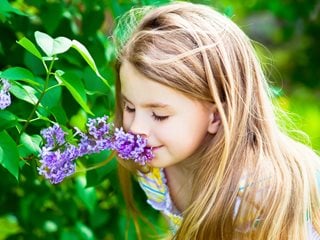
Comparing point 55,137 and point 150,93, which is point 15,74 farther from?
point 150,93

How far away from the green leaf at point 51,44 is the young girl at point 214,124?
25 centimetres

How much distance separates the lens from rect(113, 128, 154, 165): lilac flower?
6.11ft

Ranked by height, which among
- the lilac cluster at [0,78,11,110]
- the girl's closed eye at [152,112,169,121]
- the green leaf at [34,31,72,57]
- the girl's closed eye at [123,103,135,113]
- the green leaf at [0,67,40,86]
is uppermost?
the green leaf at [34,31,72,57]

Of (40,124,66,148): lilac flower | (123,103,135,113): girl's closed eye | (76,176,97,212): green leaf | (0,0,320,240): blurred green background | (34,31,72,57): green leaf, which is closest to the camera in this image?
(34,31,72,57): green leaf

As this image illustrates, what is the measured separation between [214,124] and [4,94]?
0.50m

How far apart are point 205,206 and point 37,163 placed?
38cm

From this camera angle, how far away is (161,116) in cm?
192

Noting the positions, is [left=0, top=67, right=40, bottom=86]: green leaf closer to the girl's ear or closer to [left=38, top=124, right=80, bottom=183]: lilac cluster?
[left=38, top=124, right=80, bottom=183]: lilac cluster

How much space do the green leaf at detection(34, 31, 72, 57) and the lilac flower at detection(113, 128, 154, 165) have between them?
0.23 m

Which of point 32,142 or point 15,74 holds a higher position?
point 15,74

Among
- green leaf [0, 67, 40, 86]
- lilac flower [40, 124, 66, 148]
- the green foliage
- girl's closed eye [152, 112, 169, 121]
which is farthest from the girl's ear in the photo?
green leaf [0, 67, 40, 86]

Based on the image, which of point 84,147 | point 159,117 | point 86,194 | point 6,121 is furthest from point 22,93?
point 86,194

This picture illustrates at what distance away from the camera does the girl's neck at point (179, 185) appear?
7.44 feet

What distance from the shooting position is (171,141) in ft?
6.39
